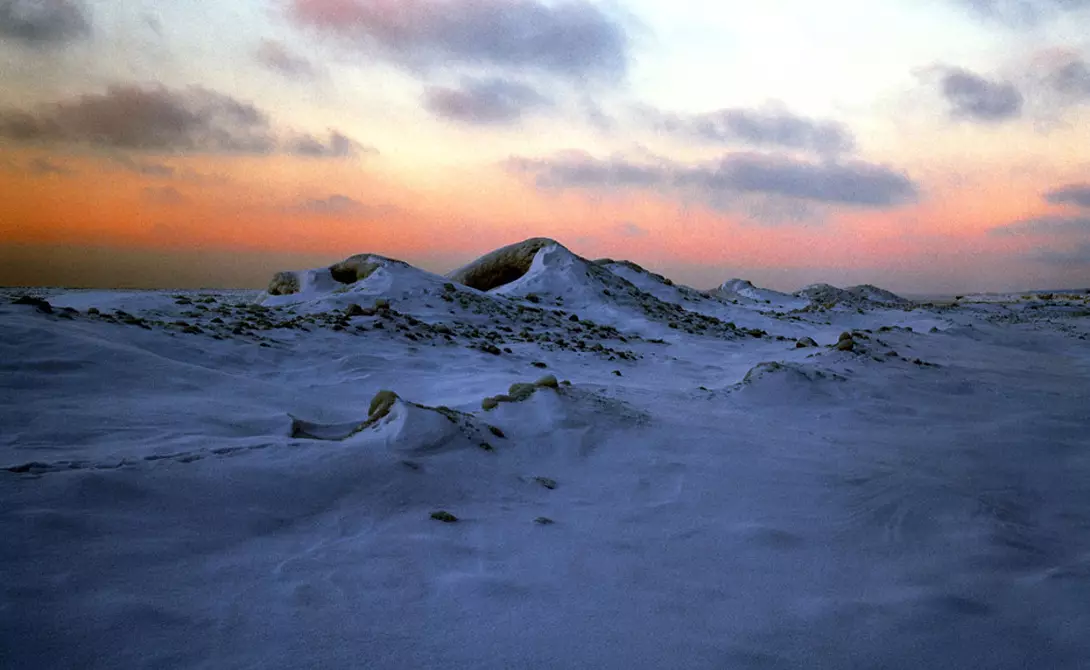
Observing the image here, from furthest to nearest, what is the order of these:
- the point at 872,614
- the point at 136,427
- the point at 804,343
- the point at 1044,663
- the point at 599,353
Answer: the point at 804,343
the point at 599,353
the point at 136,427
the point at 872,614
the point at 1044,663

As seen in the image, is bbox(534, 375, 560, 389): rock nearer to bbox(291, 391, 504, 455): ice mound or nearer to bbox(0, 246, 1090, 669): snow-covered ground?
bbox(0, 246, 1090, 669): snow-covered ground

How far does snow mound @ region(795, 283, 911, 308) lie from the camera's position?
928 inches

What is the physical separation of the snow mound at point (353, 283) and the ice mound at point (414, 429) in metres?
5.94

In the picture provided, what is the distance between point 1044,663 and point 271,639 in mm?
2295

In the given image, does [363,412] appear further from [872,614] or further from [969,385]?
[969,385]

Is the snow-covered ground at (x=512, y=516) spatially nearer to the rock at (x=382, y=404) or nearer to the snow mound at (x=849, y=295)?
the rock at (x=382, y=404)

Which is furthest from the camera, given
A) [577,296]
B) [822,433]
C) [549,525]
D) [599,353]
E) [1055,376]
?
[577,296]

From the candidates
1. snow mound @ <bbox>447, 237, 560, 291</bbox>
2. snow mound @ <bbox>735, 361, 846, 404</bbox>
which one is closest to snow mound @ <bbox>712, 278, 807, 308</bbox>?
snow mound @ <bbox>447, 237, 560, 291</bbox>

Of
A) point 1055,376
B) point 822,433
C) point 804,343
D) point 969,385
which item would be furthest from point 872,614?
point 804,343

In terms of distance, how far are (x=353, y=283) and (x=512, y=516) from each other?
376 inches

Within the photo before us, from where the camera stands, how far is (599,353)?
26.6ft

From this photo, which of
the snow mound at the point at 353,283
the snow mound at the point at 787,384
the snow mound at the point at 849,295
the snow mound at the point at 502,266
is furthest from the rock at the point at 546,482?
the snow mound at the point at 849,295

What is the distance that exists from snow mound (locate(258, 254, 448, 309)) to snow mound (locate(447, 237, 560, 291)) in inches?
123

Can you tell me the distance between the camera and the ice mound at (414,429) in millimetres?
3311
